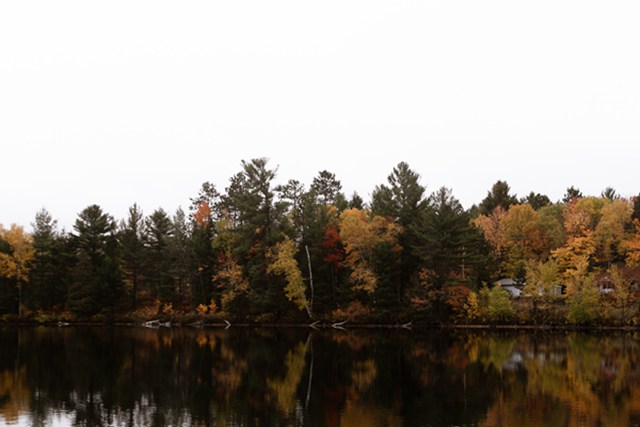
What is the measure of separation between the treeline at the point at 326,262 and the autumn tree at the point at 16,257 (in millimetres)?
178

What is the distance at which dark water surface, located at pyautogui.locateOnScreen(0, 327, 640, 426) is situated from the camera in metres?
22.1

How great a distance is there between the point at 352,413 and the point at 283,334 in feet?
129

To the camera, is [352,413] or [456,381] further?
[456,381]

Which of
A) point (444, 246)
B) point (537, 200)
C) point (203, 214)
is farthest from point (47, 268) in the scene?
point (537, 200)

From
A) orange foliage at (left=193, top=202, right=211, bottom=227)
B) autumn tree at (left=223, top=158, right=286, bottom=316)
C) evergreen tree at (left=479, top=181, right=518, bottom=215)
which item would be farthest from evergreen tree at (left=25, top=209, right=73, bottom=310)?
evergreen tree at (left=479, top=181, right=518, bottom=215)

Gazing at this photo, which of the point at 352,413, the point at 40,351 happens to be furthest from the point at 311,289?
the point at 352,413

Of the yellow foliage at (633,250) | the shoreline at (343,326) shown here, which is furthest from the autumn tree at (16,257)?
the yellow foliage at (633,250)

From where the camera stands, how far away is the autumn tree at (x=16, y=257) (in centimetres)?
8175

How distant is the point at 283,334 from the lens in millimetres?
61312

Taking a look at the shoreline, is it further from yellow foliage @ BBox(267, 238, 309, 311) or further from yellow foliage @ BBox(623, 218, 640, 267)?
yellow foliage @ BBox(623, 218, 640, 267)

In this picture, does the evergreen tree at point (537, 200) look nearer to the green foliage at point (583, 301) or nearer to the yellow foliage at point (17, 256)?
the green foliage at point (583, 301)

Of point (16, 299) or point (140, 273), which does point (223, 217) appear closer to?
point (140, 273)

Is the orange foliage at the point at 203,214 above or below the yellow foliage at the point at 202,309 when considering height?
above

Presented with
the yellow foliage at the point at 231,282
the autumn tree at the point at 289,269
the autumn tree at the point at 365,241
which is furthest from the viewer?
the yellow foliage at the point at 231,282
